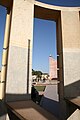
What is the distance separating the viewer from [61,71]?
6.04m

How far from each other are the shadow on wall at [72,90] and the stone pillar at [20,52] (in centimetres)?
144

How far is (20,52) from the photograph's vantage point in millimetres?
5250

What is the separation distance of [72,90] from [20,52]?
237cm

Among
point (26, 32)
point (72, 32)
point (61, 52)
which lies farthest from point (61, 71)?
point (26, 32)

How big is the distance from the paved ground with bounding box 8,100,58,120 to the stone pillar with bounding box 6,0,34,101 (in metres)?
0.57

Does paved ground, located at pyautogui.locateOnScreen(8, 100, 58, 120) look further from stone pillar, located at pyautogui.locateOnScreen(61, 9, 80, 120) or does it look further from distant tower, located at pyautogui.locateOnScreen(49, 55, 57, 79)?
distant tower, located at pyautogui.locateOnScreen(49, 55, 57, 79)

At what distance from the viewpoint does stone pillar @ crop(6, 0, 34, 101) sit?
491 centimetres

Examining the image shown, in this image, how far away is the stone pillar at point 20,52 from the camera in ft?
16.1

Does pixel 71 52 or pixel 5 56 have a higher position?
pixel 71 52

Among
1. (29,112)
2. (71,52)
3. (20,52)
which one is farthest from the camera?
(71,52)

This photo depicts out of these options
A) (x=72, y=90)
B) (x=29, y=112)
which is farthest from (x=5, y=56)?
(x=72, y=90)

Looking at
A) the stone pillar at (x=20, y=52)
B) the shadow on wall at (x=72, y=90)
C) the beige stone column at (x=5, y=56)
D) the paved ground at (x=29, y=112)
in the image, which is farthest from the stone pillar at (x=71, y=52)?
the beige stone column at (x=5, y=56)

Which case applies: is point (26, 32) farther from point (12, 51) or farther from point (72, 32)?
point (72, 32)

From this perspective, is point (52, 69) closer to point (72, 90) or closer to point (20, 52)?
point (72, 90)
